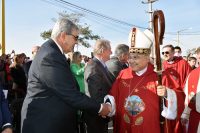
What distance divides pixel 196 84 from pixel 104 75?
1.47 metres

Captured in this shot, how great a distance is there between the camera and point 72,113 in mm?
4070

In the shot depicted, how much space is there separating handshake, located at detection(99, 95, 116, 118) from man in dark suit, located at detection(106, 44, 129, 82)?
1.50 m

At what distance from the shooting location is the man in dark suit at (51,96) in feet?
12.5

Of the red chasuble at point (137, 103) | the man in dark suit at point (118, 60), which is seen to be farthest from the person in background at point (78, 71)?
the red chasuble at point (137, 103)

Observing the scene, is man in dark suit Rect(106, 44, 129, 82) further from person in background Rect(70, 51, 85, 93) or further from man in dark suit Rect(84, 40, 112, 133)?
person in background Rect(70, 51, 85, 93)

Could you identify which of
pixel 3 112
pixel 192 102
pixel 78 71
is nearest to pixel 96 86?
pixel 192 102

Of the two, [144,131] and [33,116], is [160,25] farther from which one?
[33,116]

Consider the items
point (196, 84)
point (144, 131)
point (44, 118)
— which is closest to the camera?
point (44, 118)

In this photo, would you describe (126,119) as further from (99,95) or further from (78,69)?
(78,69)

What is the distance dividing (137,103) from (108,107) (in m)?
0.38

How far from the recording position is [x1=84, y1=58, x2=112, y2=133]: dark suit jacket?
17.8 ft

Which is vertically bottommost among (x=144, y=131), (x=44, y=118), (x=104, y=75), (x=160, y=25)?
(x=144, y=131)

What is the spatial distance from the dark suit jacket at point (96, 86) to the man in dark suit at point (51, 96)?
1408 millimetres

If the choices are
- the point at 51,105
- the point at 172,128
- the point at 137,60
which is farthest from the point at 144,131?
the point at 51,105
